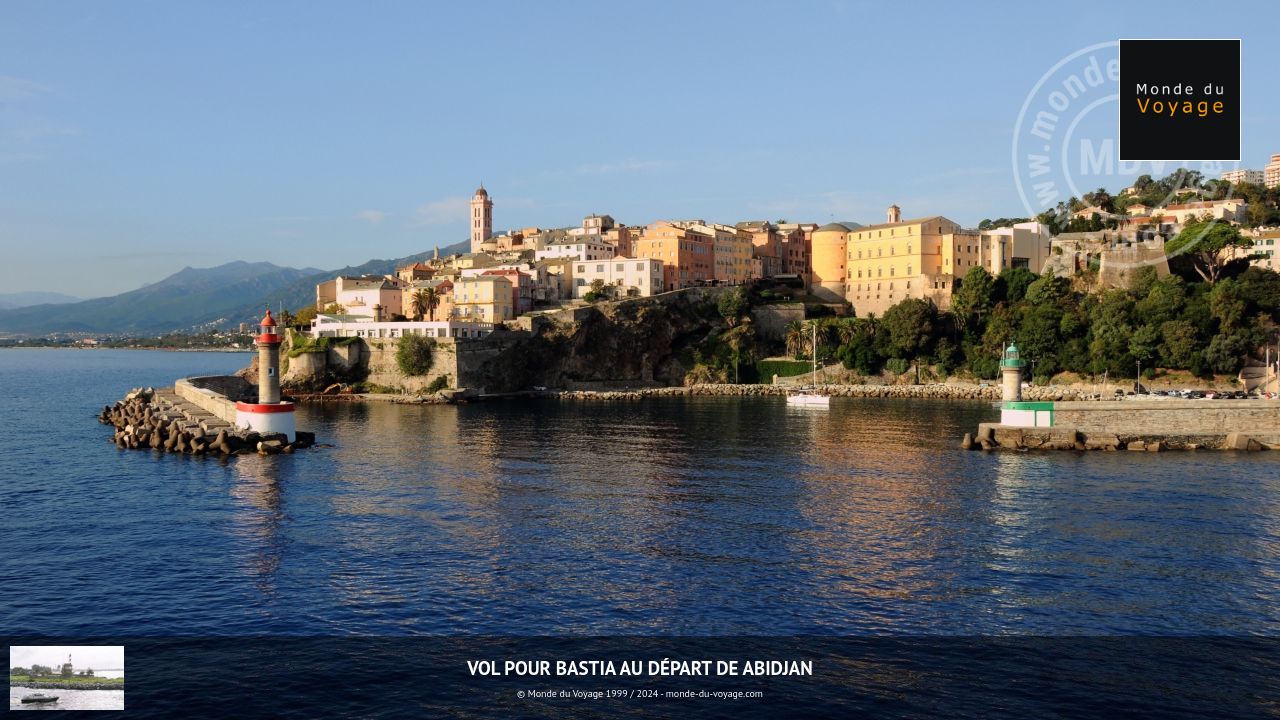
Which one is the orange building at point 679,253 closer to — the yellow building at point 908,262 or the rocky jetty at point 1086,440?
the yellow building at point 908,262

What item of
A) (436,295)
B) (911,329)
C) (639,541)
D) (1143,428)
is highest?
(436,295)

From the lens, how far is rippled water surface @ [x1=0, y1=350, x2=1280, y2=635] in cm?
1892

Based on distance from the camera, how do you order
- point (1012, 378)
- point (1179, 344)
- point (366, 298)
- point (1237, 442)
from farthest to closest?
point (366, 298), point (1179, 344), point (1012, 378), point (1237, 442)

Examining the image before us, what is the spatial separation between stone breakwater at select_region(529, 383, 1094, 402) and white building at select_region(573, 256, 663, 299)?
560 inches

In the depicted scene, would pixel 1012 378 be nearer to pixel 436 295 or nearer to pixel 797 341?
pixel 797 341

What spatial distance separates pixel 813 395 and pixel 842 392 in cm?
827

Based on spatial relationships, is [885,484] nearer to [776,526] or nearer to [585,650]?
[776,526]

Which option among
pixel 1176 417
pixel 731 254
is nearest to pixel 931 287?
pixel 731 254

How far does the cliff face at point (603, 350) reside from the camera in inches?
3369

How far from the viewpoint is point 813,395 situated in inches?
2950

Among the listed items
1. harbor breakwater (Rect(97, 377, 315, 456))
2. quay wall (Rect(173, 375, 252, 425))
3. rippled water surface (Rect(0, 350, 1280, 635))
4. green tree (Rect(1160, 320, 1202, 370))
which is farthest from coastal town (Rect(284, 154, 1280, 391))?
rippled water surface (Rect(0, 350, 1280, 635))

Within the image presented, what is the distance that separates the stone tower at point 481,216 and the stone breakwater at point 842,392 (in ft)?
216

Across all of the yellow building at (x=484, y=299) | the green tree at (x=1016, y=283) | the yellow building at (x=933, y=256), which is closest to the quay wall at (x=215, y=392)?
the yellow building at (x=484, y=299)

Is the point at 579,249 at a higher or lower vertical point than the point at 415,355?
higher
